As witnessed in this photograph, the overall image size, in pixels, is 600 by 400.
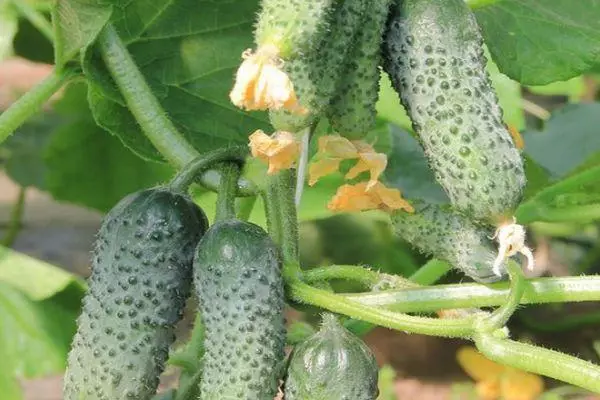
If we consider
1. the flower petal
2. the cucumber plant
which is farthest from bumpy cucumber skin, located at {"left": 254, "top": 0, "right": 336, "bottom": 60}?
the flower petal

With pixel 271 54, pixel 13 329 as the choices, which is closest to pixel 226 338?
pixel 271 54

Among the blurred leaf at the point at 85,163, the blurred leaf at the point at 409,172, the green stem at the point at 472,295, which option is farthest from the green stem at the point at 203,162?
the blurred leaf at the point at 85,163

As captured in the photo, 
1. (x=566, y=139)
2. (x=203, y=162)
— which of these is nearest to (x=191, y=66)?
(x=203, y=162)

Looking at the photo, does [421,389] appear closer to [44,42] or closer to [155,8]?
[44,42]

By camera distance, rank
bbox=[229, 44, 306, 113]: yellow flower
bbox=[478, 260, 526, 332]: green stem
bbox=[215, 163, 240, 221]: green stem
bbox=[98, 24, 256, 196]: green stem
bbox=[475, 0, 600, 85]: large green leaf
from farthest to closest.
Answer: bbox=[475, 0, 600, 85]: large green leaf → bbox=[98, 24, 256, 196]: green stem → bbox=[215, 163, 240, 221]: green stem → bbox=[478, 260, 526, 332]: green stem → bbox=[229, 44, 306, 113]: yellow flower

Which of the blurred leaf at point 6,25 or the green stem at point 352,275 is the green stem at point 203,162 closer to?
the green stem at point 352,275

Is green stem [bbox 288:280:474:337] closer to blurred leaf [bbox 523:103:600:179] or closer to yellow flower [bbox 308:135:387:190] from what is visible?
yellow flower [bbox 308:135:387:190]

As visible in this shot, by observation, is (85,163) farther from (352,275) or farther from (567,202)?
(352,275)
